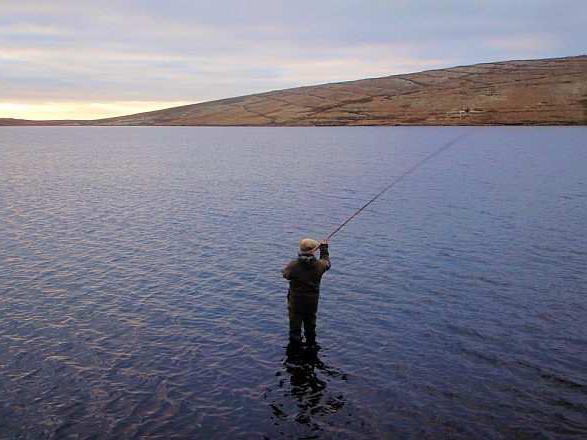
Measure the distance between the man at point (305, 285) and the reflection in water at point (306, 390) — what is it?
55 cm

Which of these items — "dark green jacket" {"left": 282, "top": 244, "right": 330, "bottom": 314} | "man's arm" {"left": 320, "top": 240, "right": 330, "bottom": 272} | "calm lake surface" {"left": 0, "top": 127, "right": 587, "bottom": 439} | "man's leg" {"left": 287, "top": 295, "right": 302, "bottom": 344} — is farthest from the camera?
"man's leg" {"left": 287, "top": 295, "right": 302, "bottom": 344}

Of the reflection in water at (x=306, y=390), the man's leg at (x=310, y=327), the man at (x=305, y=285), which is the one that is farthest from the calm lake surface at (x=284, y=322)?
the man at (x=305, y=285)

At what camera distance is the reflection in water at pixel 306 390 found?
47.1 ft

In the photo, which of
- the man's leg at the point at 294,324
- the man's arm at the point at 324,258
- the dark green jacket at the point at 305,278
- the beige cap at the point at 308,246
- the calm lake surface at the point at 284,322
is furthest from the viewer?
the man's leg at the point at 294,324

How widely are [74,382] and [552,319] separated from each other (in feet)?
47.3

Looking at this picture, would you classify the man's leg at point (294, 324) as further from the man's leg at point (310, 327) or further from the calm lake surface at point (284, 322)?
the calm lake surface at point (284, 322)

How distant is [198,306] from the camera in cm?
2208

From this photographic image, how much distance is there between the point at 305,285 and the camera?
17297mm

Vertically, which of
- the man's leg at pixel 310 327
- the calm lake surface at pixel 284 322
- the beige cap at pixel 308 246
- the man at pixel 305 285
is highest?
the beige cap at pixel 308 246

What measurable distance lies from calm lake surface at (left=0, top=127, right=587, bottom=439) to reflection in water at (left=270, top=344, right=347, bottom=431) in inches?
2.2

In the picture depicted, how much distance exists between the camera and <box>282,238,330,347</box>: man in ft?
55.6

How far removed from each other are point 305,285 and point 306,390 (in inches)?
114

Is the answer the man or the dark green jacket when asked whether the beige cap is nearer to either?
the man

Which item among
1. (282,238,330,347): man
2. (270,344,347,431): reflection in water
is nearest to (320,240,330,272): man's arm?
(282,238,330,347): man
